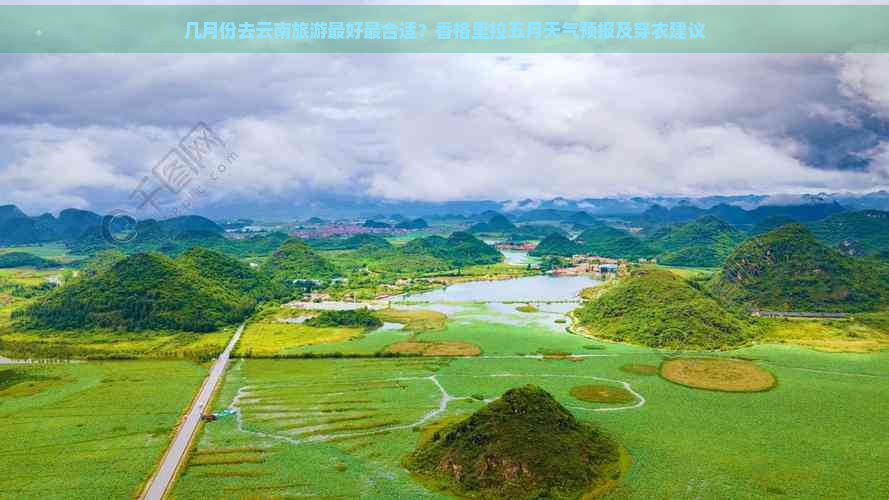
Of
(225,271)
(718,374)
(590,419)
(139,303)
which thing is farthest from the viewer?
Answer: (225,271)

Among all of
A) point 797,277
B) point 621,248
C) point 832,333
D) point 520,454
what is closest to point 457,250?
point 621,248

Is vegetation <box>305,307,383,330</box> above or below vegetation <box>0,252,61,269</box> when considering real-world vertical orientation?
below

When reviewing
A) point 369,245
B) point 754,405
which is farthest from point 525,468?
point 369,245

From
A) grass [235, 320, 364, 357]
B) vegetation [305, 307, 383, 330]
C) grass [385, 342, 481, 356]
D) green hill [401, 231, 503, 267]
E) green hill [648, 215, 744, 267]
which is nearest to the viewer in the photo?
grass [385, 342, 481, 356]

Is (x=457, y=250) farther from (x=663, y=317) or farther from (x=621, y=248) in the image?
(x=663, y=317)

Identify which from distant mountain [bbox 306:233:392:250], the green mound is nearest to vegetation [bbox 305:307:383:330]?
the green mound

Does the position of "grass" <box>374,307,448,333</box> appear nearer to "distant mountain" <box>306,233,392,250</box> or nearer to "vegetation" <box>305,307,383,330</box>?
"vegetation" <box>305,307,383,330</box>

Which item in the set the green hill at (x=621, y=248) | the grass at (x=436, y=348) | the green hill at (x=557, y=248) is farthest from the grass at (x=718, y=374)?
the green hill at (x=557, y=248)

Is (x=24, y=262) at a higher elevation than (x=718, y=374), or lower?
higher
